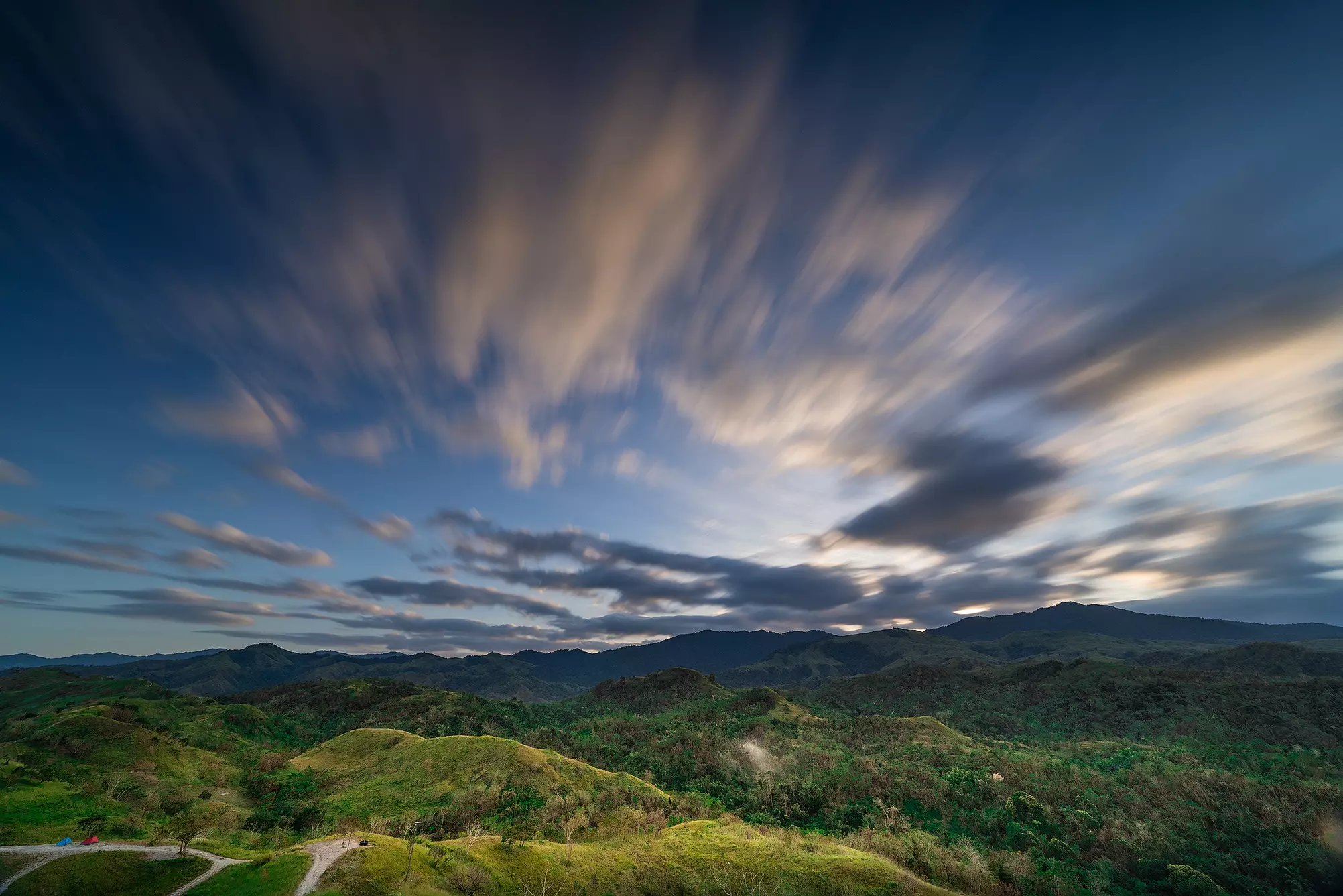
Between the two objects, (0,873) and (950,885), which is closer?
(0,873)

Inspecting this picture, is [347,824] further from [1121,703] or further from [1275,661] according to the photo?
[1275,661]

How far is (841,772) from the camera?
118 ft

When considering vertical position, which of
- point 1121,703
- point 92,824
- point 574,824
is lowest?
point 1121,703

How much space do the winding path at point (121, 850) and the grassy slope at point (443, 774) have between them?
50.5 ft

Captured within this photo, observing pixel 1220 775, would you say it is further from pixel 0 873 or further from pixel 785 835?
pixel 0 873

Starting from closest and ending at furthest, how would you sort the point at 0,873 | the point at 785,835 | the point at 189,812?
the point at 0,873, the point at 785,835, the point at 189,812

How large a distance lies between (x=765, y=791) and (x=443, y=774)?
20.0 meters

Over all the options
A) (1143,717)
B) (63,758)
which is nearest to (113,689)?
(63,758)

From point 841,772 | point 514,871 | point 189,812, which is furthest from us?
point 841,772

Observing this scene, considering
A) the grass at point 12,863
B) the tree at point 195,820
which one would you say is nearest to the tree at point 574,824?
the tree at point 195,820

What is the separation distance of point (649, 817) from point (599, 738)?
4629cm

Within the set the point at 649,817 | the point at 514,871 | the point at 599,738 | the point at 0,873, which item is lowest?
the point at 599,738

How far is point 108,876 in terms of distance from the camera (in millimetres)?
9438

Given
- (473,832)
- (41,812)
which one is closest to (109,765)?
(41,812)
